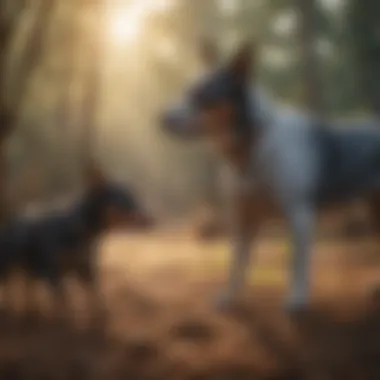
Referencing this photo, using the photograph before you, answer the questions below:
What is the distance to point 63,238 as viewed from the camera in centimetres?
127

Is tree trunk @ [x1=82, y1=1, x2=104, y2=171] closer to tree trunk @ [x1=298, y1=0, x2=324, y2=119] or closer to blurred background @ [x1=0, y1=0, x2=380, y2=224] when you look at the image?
blurred background @ [x1=0, y1=0, x2=380, y2=224]

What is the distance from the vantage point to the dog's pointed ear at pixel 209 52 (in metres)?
1.28

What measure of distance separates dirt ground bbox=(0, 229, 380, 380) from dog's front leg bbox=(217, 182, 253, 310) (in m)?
0.01

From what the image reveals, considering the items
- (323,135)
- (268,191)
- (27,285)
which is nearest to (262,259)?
(268,191)

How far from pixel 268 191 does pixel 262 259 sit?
100 millimetres

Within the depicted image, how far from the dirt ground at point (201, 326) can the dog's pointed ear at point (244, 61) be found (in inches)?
9.8

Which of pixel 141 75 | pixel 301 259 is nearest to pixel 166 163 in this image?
pixel 141 75

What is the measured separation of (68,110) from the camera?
128 centimetres

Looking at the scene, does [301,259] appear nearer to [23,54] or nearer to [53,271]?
[53,271]

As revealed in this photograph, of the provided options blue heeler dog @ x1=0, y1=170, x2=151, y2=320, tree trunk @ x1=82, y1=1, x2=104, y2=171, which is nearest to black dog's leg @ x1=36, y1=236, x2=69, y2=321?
blue heeler dog @ x1=0, y1=170, x2=151, y2=320

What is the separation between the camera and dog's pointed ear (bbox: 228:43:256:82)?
1277 millimetres

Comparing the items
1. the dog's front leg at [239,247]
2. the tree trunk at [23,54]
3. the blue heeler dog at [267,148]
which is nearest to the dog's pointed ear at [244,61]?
the blue heeler dog at [267,148]

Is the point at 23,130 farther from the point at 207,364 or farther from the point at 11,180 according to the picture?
the point at 207,364

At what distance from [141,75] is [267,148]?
22 cm
